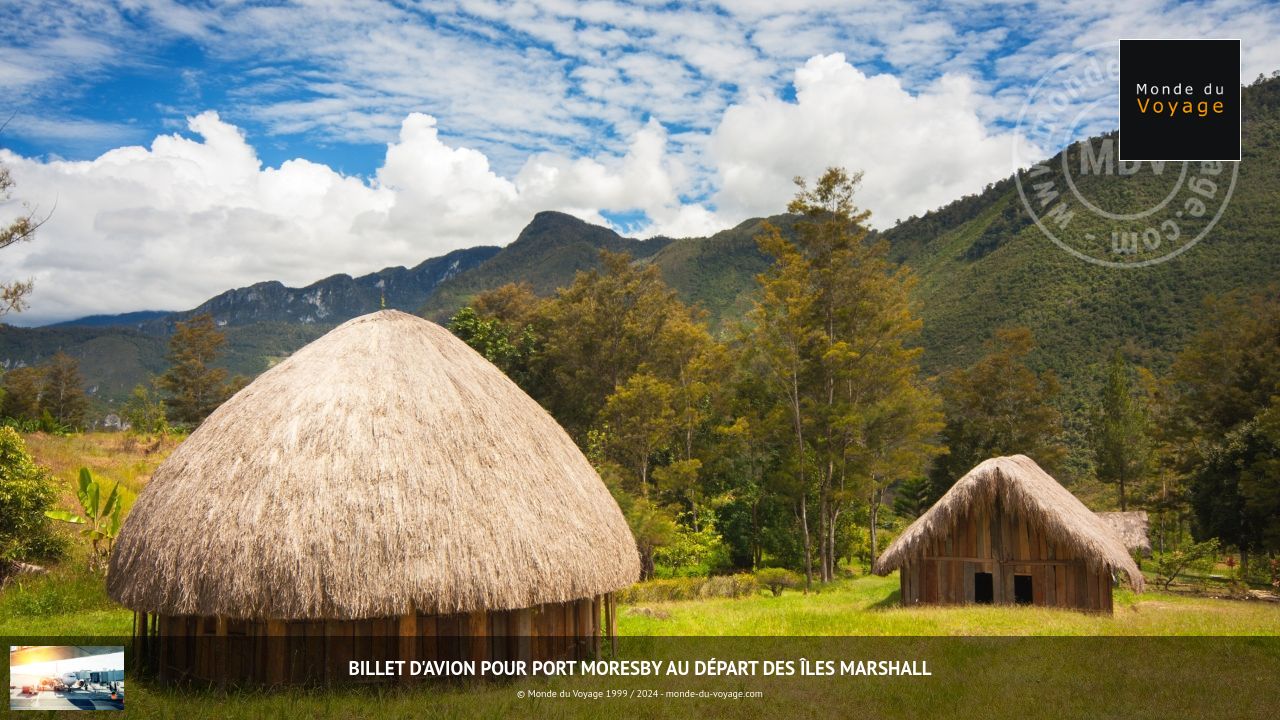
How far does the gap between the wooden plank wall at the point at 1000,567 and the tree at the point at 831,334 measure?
7908 mm

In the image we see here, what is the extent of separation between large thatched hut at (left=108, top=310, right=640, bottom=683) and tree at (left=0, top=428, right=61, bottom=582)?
7.26m

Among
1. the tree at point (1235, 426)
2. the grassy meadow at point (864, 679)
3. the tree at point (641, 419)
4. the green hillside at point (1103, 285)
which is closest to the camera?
the grassy meadow at point (864, 679)

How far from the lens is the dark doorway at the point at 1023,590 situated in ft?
58.8

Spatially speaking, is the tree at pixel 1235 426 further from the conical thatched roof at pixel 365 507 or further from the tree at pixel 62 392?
the tree at pixel 62 392

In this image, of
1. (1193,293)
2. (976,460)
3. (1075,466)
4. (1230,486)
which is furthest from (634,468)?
(1193,293)

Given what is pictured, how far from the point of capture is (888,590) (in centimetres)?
2427

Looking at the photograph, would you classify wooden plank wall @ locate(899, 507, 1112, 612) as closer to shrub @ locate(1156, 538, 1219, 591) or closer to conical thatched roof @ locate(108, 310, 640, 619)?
conical thatched roof @ locate(108, 310, 640, 619)

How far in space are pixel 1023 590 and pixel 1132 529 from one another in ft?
71.6

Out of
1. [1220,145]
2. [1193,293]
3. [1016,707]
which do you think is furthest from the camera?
[1193,293]

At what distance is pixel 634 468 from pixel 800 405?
8236 mm

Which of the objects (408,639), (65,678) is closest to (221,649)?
(65,678)

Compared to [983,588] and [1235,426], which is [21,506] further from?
[1235,426]

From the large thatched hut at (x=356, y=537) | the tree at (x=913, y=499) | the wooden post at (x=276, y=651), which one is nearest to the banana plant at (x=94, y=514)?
the large thatched hut at (x=356, y=537)

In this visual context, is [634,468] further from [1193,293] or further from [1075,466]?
[1193,293]
